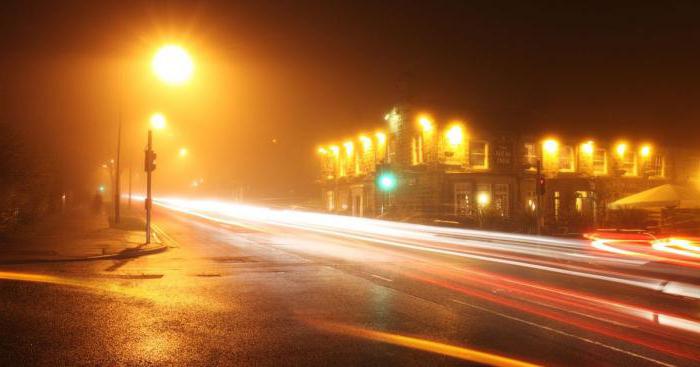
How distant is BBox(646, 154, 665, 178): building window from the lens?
4456cm

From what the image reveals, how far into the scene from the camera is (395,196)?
1612 inches

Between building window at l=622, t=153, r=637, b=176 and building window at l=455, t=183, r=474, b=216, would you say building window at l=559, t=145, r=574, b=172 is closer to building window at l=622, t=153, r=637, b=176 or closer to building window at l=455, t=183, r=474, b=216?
building window at l=622, t=153, r=637, b=176

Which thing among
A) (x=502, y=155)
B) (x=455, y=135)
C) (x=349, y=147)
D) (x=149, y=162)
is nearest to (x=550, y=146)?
(x=502, y=155)

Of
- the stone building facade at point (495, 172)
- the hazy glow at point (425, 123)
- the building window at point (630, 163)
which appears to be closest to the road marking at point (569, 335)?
the stone building facade at point (495, 172)

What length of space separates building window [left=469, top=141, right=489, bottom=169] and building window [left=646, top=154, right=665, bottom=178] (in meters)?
15.1

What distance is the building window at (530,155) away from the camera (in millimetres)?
40031

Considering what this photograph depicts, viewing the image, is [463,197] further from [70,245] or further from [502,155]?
[70,245]

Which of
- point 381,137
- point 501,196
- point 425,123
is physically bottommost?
point 501,196

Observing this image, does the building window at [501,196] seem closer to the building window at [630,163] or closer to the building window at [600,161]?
the building window at [600,161]

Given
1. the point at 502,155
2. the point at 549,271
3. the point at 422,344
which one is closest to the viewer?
the point at 422,344

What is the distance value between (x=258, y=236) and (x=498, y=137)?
68.8 ft

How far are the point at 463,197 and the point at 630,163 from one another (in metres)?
15.5

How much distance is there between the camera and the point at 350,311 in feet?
29.8

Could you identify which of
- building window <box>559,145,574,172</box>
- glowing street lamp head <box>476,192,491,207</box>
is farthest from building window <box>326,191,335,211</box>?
building window <box>559,145,574,172</box>
